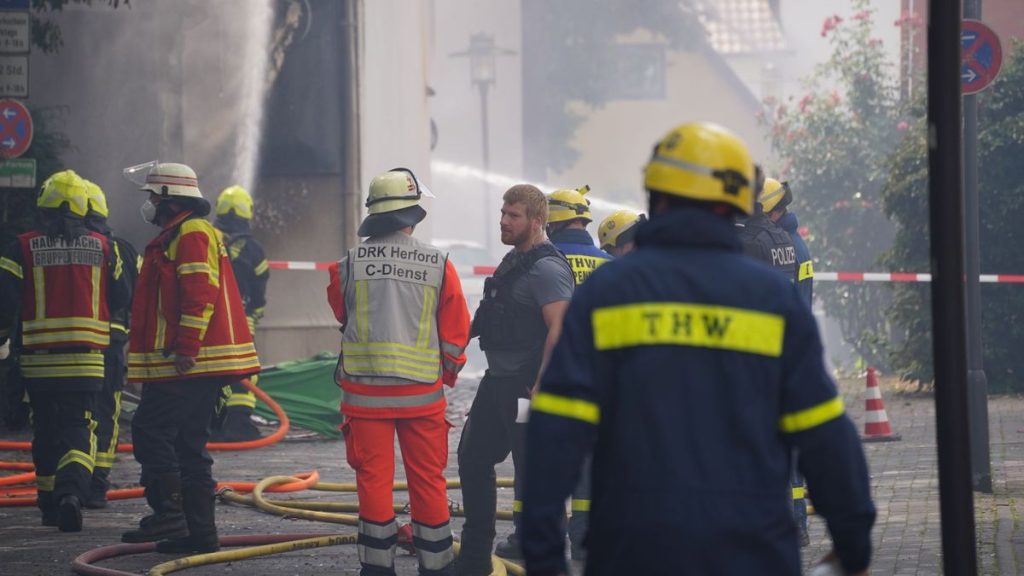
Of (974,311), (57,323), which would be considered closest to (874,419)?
(974,311)

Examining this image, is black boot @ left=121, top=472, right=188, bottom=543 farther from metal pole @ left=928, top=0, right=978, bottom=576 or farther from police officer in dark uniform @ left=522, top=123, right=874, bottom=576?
police officer in dark uniform @ left=522, top=123, right=874, bottom=576

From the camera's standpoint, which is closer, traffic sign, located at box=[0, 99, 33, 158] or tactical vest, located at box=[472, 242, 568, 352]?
tactical vest, located at box=[472, 242, 568, 352]

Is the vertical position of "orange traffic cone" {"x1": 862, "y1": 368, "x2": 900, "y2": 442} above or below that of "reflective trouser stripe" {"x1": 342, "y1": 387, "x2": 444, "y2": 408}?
below

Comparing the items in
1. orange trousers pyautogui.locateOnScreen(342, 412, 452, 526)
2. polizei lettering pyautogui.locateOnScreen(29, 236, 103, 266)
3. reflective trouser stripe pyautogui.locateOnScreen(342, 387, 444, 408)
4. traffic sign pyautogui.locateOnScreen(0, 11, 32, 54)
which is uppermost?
traffic sign pyautogui.locateOnScreen(0, 11, 32, 54)

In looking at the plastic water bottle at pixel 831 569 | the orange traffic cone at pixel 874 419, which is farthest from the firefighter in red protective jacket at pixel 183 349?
the orange traffic cone at pixel 874 419

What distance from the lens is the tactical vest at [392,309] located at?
7055 millimetres

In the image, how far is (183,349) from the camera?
802cm

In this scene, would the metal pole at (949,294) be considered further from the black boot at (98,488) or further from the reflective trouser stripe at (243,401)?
the reflective trouser stripe at (243,401)

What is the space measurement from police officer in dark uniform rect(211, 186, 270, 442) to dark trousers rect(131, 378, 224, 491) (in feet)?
17.1

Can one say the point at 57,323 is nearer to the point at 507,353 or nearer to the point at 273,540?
the point at 273,540

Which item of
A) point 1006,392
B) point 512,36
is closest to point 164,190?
point 1006,392

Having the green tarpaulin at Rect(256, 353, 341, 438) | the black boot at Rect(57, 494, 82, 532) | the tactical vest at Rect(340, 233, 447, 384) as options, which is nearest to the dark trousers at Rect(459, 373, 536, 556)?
the tactical vest at Rect(340, 233, 447, 384)

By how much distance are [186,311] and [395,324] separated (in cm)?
150

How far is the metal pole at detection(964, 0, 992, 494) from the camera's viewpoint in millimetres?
9953
